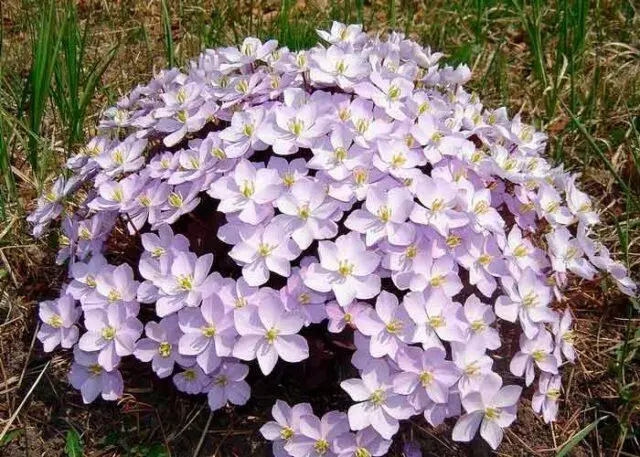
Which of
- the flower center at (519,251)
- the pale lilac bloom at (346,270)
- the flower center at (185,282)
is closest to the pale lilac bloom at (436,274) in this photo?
the pale lilac bloom at (346,270)

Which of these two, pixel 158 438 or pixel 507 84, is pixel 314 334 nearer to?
pixel 158 438

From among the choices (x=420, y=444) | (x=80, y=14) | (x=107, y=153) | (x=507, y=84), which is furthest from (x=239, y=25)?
(x=420, y=444)

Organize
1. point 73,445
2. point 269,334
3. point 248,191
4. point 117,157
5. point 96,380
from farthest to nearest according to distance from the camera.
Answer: point 117,157
point 73,445
point 96,380
point 248,191
point 269,334

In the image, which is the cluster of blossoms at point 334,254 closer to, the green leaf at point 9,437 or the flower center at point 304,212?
the flower center at point 304,212

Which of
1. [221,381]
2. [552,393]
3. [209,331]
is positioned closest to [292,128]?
[209,331]

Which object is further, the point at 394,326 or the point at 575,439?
the point at 575,439

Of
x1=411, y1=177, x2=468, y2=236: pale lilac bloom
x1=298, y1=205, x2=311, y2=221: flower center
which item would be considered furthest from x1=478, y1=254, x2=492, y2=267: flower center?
x1=298, y1=205, x2=311, y2=221: flower center

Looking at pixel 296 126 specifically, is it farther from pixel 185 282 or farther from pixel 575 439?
pixel 575 439

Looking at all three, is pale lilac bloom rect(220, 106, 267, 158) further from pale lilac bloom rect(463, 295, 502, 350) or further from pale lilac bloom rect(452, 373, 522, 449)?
pale lilac bloom rect(452, 373, 522, 449)
